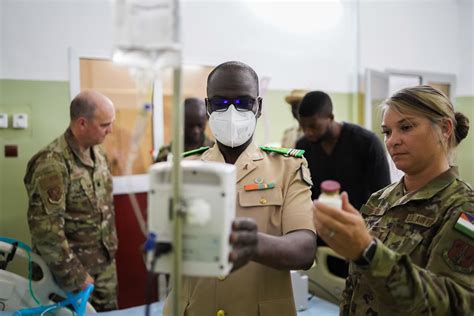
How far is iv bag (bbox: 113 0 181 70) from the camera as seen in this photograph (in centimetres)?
63

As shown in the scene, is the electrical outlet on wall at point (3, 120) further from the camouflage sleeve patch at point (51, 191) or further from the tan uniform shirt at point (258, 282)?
the tan uniform shirt at point (258, 282)

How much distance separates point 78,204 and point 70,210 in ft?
0.16

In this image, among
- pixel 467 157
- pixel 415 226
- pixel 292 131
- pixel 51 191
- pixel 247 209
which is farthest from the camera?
pixel 292 131

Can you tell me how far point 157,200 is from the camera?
67 cm

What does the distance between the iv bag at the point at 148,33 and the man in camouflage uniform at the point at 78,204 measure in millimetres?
1608

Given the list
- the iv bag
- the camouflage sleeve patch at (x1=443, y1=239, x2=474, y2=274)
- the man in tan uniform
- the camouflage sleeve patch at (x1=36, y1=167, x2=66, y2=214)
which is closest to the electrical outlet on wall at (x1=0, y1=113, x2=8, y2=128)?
the camouflage sleeve patch at (x1=36, y1=167, x2=66, y2=214)

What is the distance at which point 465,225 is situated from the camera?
0.89m

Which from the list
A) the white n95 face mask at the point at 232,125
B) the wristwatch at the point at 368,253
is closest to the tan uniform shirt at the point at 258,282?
the white n95 face mask at the point at 232,125

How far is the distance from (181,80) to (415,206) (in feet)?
2.25

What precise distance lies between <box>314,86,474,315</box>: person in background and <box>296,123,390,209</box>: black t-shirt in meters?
1.29

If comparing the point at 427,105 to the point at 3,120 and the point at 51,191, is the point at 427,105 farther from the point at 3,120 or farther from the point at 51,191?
the point at 3,120

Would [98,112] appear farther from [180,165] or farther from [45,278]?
[180,165]

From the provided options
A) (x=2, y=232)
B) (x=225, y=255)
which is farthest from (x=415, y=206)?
(x=2, y=232)

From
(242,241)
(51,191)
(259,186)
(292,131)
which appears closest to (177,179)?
(242,241)
